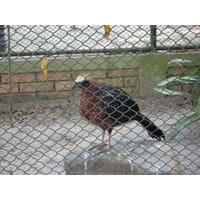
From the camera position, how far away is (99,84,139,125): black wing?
3.19 metres

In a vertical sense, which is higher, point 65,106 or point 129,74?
point 129,74

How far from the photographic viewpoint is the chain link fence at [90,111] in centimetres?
321

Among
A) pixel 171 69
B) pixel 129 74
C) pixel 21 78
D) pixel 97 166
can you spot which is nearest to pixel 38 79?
pixel 21 78

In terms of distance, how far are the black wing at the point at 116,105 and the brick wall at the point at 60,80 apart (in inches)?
52.5

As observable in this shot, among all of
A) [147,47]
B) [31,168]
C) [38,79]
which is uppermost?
[147,47]

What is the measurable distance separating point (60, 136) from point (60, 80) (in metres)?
0.80

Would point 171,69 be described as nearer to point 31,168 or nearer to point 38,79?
point 38,79

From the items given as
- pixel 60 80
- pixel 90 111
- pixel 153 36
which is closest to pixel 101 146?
pixel 90 111

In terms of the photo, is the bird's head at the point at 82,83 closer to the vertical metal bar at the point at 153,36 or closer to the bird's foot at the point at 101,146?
the bird's foot at the point at 101,146

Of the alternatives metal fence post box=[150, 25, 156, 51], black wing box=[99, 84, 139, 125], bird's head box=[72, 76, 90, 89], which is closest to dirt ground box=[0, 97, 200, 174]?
black wing box=[99, 84, 139, 125]

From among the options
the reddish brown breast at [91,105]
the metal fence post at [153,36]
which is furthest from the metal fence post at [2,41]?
the reddish brown breast at [91,105]

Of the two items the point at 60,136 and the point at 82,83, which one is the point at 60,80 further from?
the point at 82,83

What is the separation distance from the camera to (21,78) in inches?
189

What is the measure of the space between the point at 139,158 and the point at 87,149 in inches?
16.7
